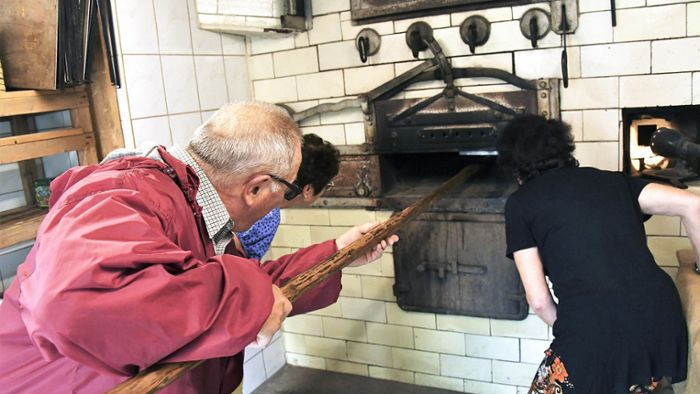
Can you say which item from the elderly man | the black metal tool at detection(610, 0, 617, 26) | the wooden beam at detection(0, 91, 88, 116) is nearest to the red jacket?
the elderly man

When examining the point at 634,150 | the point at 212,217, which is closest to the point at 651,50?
the point at 634,150

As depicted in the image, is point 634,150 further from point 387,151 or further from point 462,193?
point 387,151

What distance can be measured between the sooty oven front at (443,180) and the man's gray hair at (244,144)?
116 cm

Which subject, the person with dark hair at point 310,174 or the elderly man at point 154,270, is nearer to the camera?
the elderly man at point 154,270

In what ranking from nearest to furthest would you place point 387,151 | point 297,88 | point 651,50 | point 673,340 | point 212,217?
point 212,217 < point 673,340 < point 651,50 < point 387,151 < point 297,88

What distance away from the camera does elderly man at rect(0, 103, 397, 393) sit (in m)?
0.82

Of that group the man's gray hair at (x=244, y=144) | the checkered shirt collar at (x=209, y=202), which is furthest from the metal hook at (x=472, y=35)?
the checkered shirt collar at (x=209, y=202)

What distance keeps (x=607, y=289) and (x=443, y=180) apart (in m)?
1.07

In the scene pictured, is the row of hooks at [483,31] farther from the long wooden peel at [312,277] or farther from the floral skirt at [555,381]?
the floral skirt at [555,381]

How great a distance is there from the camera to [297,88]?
2.61 metres

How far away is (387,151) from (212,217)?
133cm

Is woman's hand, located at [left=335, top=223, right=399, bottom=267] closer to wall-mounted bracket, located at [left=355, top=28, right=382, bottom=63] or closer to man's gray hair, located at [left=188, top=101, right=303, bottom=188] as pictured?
man's gray hair, located at [left=188, top=101, right=303, bottom=188]

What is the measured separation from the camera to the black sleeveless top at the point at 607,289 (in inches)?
62.1

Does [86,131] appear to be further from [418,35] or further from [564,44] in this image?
[564,44]
